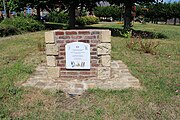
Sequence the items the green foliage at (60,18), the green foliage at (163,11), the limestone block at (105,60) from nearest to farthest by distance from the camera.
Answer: the limestone block at (105,60)
the green foliage at (60,18)
the green foliage at (163,11)

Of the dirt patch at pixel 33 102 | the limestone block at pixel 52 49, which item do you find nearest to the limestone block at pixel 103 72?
the limestone block at pixel 52 49

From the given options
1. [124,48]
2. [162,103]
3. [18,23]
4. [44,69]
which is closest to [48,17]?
[18,23]

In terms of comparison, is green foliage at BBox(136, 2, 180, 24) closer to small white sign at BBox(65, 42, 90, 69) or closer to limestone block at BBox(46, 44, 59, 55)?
small white sign at BBox(65, 42, 90, 69)

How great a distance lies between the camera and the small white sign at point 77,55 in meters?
4.84

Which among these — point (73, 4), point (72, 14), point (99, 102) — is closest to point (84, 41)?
point (99, 102)

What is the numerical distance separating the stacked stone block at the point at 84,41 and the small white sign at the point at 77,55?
0.08 meters

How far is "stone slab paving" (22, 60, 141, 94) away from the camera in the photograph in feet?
14.5

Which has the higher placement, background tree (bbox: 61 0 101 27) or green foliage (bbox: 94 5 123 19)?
green foliage (bbox: 94 5 123 19)

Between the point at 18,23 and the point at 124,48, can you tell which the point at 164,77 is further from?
the point at 18,23

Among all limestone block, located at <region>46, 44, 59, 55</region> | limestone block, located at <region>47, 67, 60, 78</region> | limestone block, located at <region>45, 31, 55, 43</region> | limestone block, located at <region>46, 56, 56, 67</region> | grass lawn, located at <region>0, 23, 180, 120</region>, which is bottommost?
grass lawn, located at <region>0, 23, 180, 120</region>

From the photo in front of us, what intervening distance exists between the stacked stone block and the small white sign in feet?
0.26

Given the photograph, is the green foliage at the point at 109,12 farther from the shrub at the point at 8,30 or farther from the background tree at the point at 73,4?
the shrub at the point at 8,30

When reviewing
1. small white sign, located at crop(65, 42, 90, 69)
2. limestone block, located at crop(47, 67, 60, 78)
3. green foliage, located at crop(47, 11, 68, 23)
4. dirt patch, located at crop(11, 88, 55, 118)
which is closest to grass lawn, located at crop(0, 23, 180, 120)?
dirt patch, located at crop(11, 88, 55, 118)

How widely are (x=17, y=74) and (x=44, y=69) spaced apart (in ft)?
2.42
